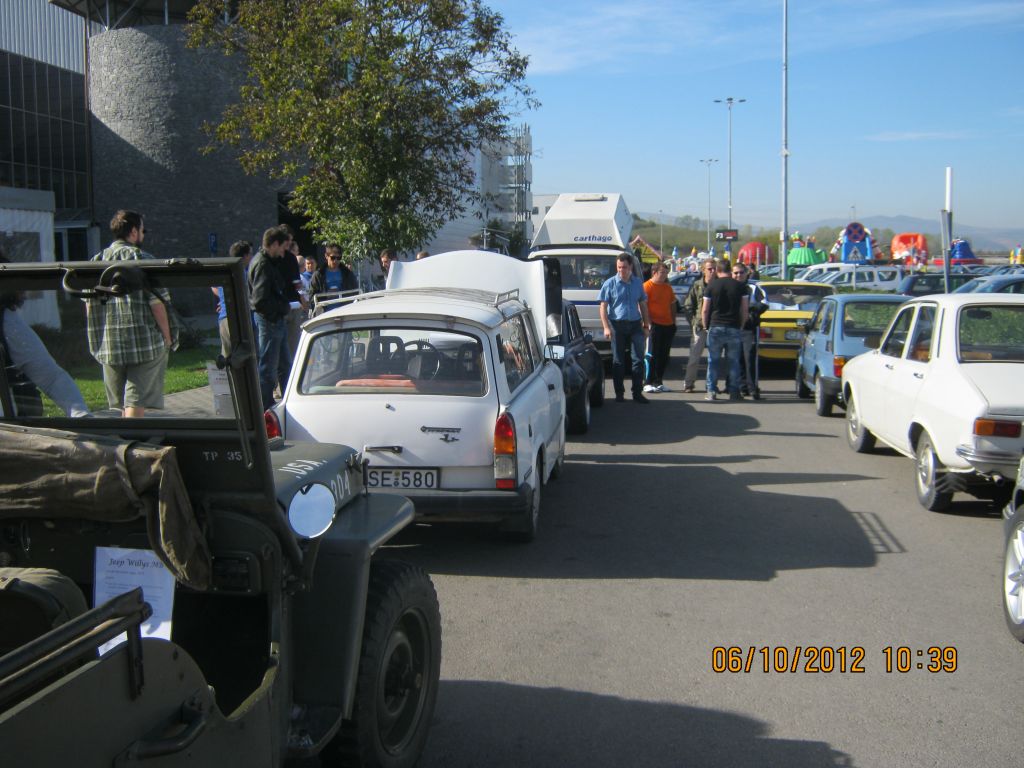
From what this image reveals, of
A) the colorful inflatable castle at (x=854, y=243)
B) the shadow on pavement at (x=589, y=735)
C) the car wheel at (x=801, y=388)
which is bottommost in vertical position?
the shadow on pavement at (x=589, y=735)

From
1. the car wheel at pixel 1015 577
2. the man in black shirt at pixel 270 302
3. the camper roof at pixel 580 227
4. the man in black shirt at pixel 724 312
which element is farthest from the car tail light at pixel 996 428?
the camper roof at pixel 580 227

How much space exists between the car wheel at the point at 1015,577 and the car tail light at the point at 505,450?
9.23 feet

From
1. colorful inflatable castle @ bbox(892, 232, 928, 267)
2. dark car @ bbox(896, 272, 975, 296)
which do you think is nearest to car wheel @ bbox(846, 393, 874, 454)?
dark car @ bbox(896, 272, 975, 296)

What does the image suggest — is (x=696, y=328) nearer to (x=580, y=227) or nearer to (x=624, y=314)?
(x=624, y=314)

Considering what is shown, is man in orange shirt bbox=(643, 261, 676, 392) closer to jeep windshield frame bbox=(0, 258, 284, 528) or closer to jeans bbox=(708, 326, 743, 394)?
jeans bbox=(708, 326, 743, 394)

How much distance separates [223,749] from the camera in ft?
7.84

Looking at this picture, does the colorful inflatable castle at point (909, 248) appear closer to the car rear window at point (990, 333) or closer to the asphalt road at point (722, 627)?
the car rear window at point (990, 333)

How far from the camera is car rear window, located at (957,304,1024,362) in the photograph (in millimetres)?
7637

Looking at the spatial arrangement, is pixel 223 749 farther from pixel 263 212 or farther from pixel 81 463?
pixel 263 212

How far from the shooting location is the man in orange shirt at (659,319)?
14500 millimetres

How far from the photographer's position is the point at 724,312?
13.7m

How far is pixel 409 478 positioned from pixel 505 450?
0.64 meters

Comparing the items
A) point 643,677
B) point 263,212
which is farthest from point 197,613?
point 263,212
